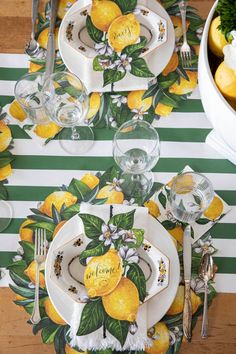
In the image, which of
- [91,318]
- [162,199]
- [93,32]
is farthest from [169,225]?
[93,32]

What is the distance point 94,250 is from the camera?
1.03 metres

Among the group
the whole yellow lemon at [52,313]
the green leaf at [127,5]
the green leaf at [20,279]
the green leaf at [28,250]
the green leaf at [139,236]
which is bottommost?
the whole yellow lemon at [52,313]

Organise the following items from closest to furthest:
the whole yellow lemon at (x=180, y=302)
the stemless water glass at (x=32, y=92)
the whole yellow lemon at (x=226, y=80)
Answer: the whole yellow lemon at (x=226, y=80)
the whole yellow lemon at (x=180, y=302)
the stemless water glass at (x=32, y=92)

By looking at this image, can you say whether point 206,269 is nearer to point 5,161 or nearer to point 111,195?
point 111,195

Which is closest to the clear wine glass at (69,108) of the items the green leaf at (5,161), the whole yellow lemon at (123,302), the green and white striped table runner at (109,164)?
the green and white striped table runner at (109,164)

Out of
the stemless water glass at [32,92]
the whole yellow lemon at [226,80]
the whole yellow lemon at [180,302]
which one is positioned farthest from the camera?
the stemless water glass at [32,92]

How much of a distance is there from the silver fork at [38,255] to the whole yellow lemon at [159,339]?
0.24m

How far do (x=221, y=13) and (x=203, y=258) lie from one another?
498 mm

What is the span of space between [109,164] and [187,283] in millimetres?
320

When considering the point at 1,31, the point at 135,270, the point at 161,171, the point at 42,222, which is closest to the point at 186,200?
the point at 161,171

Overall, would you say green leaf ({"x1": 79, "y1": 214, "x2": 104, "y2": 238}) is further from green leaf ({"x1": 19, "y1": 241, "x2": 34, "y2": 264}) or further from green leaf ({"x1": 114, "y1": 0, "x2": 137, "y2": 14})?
green leaf ({"x1": 114, "y1": 0, "x2": 137, "y2": 14})

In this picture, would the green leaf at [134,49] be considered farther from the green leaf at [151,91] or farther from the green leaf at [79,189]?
the green leaf at [79,189]

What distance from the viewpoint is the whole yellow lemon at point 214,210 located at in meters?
1.11

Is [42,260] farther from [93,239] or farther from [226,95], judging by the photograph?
[226,95]
